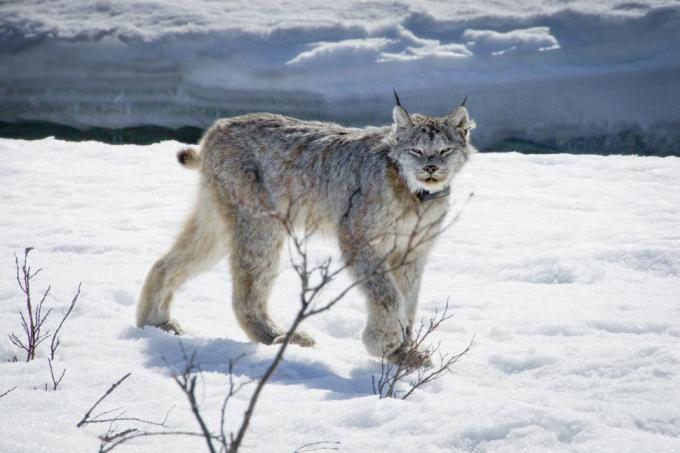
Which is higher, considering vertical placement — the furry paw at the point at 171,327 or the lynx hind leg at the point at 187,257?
the lynx hind leg at the point at 187,257

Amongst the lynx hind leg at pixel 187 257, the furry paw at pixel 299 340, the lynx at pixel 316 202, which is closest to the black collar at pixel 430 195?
the lynx at pixel 316 202

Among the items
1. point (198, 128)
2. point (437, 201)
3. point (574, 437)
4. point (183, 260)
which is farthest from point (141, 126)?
point (574, 437)

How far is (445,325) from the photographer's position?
557cm

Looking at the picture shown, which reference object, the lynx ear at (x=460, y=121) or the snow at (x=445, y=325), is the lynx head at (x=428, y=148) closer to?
the lynx ear at (x=460, y=121)

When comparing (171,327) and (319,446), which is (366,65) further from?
(319,446)

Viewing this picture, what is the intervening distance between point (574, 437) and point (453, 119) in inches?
93.0

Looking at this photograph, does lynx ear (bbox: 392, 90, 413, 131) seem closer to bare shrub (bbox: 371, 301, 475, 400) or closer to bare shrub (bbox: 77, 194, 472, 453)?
bare shrub (bbox: 77, 194, 472, 453)

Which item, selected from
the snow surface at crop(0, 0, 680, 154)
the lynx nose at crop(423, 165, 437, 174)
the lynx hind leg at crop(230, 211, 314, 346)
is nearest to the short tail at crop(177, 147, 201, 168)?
the lynx hind leg at crop(230, 211, 314, 346)

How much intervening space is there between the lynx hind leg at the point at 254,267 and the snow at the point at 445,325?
0.18m

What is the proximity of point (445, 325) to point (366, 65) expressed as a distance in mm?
6959

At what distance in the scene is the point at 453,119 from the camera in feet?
17.2

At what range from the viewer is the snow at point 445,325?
3395 millimetres

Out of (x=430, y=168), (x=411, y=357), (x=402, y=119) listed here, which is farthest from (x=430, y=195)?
(x=411, y=357)

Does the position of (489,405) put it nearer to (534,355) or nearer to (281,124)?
(534,355)
